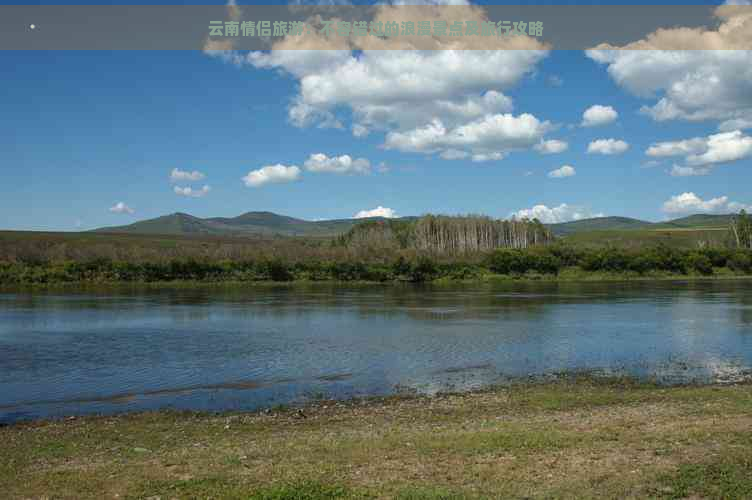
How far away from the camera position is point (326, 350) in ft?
135

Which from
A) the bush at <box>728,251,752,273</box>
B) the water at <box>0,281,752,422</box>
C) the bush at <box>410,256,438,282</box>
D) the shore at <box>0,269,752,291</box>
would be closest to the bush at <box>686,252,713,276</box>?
the shore at <box>0,269,752,291</box>

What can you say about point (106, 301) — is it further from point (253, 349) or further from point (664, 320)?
point (664, 320)

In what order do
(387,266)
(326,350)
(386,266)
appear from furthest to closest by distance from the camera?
(387,266) < (386,266) < (326,350)

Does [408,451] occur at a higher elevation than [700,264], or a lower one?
lower

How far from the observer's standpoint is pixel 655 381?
94.5 ft

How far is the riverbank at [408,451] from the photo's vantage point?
1266cm

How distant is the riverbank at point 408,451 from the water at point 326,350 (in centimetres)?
476

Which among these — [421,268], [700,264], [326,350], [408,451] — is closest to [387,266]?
[421,268]

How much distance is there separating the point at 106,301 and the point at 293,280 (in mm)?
60199

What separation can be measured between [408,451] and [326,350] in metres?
25.7

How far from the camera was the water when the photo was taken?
28656 mm

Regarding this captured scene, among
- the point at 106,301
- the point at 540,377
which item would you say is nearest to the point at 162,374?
the point at 540,377

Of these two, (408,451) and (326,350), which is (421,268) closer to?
(326,350)

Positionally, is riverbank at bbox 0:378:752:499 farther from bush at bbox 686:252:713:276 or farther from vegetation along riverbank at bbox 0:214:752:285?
bush at bbox 686:252:713:276
